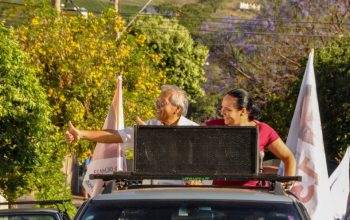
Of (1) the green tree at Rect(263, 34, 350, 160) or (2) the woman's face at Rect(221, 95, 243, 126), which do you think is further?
(1) the green tree at Rect(263, 34, 350, 160)

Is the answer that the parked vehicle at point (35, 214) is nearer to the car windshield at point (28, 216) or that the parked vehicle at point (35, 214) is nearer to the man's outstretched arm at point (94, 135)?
the car windshield at point (28, 216)

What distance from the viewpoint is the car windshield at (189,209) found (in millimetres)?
6680

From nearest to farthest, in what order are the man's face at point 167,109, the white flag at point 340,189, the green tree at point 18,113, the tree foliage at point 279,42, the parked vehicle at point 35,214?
the man's face at point 167,109, the parked vehicle at point 35,214, the white flag at point 340,189, the green tree at point 18,113, the tree foliage at point 279,42

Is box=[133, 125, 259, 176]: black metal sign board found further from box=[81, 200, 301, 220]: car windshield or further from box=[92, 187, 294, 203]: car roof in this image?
box=[81, 200, 301, 220]: car windshield

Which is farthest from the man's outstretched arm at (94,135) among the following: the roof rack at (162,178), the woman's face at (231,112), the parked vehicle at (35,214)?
the parked vehicle at (35,214)

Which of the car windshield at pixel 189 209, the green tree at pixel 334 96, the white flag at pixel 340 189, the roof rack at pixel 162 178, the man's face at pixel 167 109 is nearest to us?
the car windshield at pixel 189 209

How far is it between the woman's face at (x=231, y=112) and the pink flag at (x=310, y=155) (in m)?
1.45

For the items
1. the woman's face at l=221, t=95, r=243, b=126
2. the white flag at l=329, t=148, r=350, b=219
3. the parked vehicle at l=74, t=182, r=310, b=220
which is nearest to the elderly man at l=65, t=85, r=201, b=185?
the woman's face at l=221, t=95, r=243, b=126

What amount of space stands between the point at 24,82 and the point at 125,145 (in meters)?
8.94

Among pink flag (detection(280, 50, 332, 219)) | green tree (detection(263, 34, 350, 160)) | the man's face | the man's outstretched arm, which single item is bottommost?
green tree (detection(263, 34, 350, 160))

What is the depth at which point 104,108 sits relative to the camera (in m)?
26.6

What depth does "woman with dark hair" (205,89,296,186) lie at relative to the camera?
8906mm

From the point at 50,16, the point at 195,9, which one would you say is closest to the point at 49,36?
the point at 50,16

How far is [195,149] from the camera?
7801mm
